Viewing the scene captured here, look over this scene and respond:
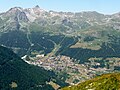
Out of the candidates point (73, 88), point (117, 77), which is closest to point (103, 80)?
point (117, 77)

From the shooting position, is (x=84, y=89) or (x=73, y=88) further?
(x=73, y=88)

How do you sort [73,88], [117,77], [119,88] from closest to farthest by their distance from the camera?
[119,88] → [117,77] → [73,88]

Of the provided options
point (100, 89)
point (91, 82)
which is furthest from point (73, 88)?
point (100, 89)

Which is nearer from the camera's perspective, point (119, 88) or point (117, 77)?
point (119, 88)

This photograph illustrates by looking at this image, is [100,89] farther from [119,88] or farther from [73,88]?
[73,88]

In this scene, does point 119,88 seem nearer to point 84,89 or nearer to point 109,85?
point 109,85

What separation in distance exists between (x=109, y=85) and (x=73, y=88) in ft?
59.6

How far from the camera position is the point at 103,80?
11394cm

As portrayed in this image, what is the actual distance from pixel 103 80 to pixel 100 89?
8.37 m

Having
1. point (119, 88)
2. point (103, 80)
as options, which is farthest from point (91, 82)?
point (119, 88)

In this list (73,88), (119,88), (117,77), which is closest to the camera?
(119,88)

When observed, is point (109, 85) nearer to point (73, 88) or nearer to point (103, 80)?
point (103, 80)

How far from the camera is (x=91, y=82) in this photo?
387 feet

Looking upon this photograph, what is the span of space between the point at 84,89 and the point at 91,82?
7.26 metres
